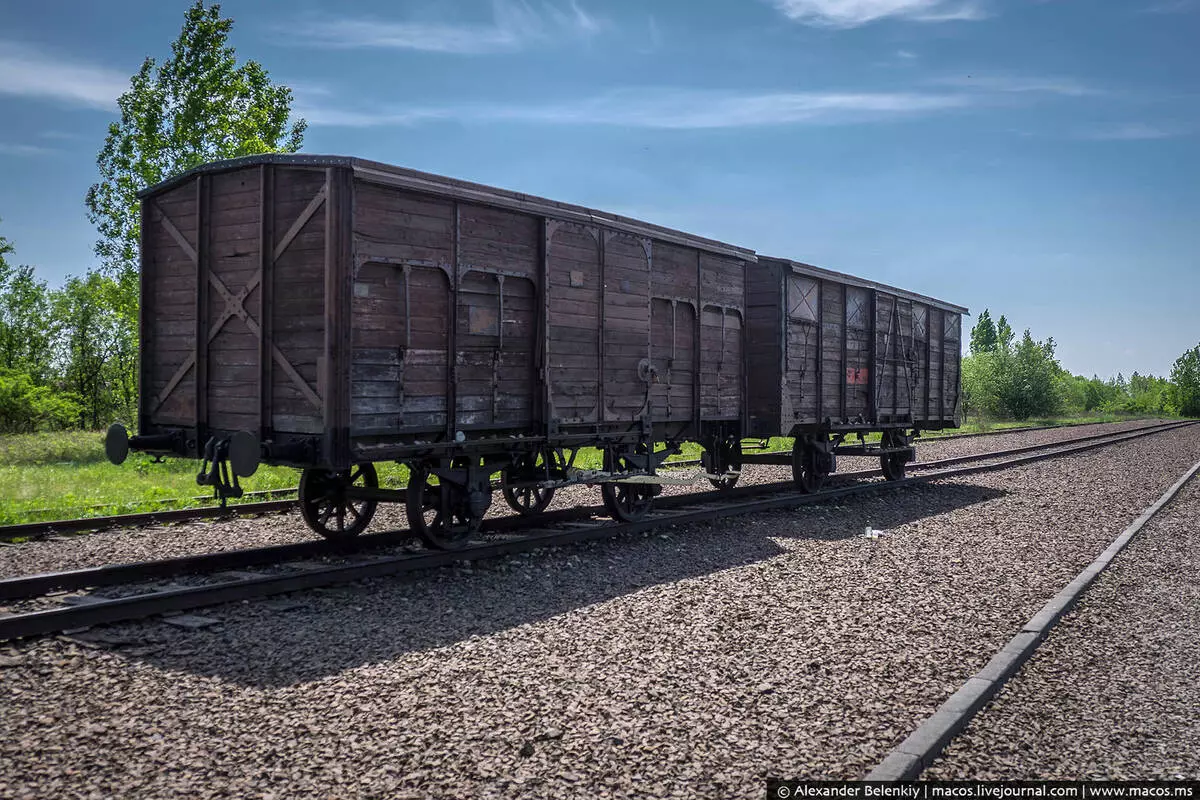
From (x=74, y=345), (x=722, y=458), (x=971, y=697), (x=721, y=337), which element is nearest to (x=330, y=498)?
(x=721, y=337)

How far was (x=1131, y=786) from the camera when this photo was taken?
144 inches

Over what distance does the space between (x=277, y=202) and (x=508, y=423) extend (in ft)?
10.2

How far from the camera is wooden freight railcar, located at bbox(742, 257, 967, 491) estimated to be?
42.9ft

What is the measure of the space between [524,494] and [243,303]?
4724 millimetres

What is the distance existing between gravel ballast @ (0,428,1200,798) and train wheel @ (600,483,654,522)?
160 centimetres

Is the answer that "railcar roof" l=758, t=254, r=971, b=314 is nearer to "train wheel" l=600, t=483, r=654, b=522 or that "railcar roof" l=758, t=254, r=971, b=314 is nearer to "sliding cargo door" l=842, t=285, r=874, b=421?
"sliding cargo door" l=842, t=285, r=874, b=421

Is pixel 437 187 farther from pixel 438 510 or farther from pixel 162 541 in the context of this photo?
pixel 162 541

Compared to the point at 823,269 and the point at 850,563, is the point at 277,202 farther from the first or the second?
the point at 823,269

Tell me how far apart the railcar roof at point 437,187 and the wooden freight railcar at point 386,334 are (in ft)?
0.07

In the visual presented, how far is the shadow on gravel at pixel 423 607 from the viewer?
525 centimetres

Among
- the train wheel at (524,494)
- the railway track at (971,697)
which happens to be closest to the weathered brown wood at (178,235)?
the train wheel at (524,494)

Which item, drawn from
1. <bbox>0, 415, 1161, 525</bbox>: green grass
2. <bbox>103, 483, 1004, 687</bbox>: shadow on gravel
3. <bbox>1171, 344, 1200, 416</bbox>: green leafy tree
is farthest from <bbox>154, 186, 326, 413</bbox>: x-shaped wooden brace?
<bbox>1171, 344, 1200, 416</bbox>: green leafy tree

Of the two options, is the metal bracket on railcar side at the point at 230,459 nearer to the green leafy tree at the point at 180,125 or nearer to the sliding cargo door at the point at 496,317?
the sliding cargo door at the point at 496,317

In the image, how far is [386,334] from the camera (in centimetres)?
756
